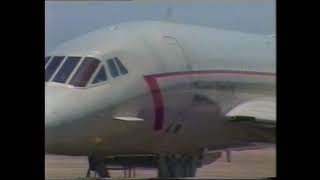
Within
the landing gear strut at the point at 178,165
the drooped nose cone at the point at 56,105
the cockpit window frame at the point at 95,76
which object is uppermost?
the cockpit window frame at the point at 95,76

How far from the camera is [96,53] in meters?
5.55

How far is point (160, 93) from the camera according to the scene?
5883 millimetres

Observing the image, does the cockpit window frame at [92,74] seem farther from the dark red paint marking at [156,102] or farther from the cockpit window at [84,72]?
the dark red paint marking at [156,102]

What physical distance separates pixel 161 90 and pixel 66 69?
3.07 ft

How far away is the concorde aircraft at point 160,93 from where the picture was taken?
17.4 ft

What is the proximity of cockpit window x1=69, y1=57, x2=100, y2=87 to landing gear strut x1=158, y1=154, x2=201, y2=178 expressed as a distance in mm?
1282

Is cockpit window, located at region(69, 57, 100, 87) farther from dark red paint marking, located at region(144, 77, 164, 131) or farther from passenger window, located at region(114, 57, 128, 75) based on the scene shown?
dark red paint marking, located at region(144, 77, 164, 131)

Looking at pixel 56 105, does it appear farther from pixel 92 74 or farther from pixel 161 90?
pixel 161 90

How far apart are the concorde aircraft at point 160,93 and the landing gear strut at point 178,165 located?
0.01 m

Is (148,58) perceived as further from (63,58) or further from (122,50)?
(63,58)

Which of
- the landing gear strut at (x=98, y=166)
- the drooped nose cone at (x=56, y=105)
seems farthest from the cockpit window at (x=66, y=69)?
the landing gear strut at (x=98, y=166)

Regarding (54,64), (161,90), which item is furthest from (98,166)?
(54,64)
